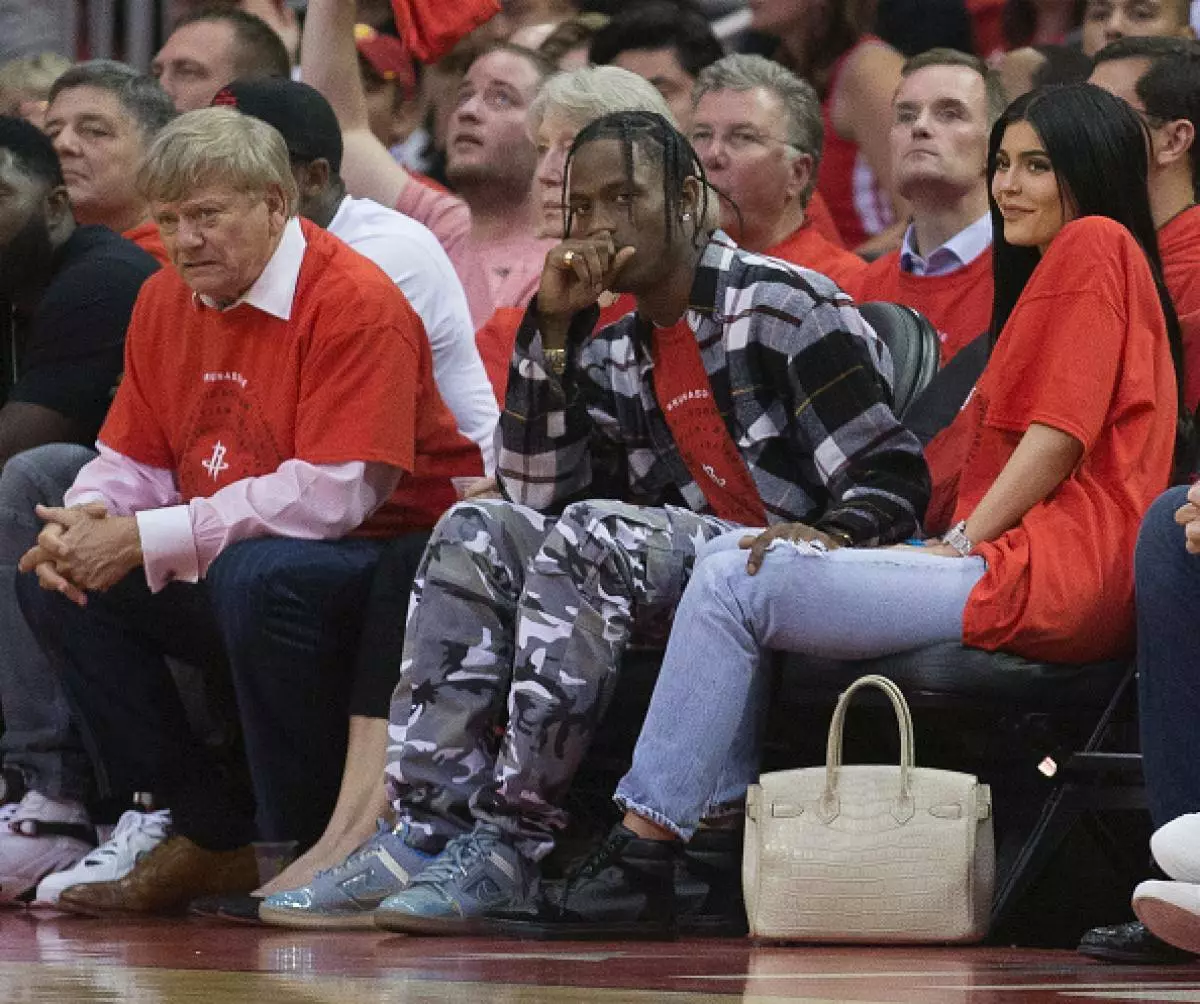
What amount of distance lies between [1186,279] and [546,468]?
1.06m

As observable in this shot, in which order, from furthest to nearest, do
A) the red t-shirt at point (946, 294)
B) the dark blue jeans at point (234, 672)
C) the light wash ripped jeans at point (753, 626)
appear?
1. the red t-shirt at point (946, 294)
2. the dark blue jeans at point (234, 672)
3. the light wash ripped jeans at point (753, 626)

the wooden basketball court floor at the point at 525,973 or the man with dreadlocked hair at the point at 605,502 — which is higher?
the man with dreadlocked hair at the point at 605,502

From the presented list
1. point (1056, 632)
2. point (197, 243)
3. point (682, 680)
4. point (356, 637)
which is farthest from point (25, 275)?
point (1056, 632)

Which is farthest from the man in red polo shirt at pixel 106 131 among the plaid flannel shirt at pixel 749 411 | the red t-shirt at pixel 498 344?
the plaid flannel shirt at pixel 749 411

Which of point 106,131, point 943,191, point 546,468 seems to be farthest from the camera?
point 106,131

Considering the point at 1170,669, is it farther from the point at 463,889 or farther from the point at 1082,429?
the point at 463,889

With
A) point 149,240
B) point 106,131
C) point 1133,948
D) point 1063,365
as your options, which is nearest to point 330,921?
point 1133,948

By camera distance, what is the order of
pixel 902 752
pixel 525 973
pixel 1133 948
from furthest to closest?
pixel 902 752 → pixel 1133 948 → pixel 525 973

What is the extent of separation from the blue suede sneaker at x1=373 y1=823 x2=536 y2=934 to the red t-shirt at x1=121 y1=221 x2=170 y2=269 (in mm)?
1966

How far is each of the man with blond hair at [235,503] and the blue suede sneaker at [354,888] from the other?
0.42 meters

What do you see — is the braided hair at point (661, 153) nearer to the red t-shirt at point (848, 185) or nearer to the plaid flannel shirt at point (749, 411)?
the plaid flannel shirt at point (749, 411)

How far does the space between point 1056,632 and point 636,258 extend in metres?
0.93

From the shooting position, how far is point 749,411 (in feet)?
12.8

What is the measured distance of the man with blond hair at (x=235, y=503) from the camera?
4.21 metres
